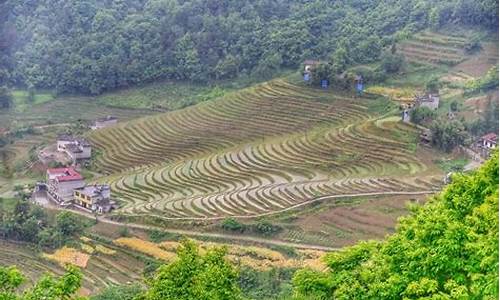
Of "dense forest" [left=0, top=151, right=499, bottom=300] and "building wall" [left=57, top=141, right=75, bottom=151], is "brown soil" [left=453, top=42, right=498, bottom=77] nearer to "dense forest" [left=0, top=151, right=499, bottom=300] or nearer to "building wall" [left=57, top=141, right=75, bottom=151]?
"building wall" [left=57, top=141, right=75, bottom=151]

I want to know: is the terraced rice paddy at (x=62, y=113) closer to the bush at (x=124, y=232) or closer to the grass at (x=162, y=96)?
the grass at (x=162, y=96)

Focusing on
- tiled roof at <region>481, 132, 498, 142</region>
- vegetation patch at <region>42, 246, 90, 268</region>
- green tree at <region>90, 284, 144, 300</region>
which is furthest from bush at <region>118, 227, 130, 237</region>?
tiled roof at <region>481, 132, 498, 142</region>

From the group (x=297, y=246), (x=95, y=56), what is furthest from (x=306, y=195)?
(x=95, y=56)

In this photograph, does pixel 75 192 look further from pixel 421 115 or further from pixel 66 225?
pixel 421 115

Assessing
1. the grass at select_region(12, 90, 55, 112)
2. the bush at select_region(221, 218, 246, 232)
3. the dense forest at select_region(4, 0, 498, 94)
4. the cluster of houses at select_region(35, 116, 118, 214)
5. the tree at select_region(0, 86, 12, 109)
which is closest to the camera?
the bush at select_region(221, 218, 246, 232)

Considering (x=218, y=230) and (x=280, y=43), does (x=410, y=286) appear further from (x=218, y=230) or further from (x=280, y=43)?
(x=280, y=43)

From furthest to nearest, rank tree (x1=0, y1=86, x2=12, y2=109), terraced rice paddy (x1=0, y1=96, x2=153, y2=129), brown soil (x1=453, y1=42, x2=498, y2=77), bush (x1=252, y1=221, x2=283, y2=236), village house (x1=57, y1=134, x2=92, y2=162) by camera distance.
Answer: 1. tree (x1=0, y1=86, x2=12, y2=109)
2. terraced rice paddy (x1=0, y1=96, x2=153, y2=129)
3. brown soil (x1=453, y1=42, x2=498, y2=77)
4. village house (x1=57, y1=134, x2=92, y2=162)
5. bush (x1=252, y1=221, x2=283, y2=236)

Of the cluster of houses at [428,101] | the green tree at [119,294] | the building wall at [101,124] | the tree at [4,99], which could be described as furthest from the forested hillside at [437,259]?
the tree at [4,99]
